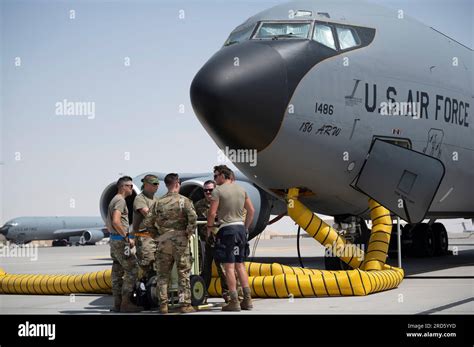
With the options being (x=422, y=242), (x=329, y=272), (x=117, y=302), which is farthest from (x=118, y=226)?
(x=422, y=242)

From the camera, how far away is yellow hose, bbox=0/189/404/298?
11.1 m

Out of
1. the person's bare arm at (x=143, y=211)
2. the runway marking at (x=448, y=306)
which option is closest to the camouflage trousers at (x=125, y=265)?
the person's bare arm at (x=143, y=211)

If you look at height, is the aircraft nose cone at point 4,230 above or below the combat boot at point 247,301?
below

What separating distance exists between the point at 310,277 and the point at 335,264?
Result: 84.4 inches

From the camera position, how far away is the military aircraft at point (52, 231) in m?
61.4

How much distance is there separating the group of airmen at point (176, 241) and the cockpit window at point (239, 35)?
3.28 m

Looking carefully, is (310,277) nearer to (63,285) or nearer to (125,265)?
(125,265)

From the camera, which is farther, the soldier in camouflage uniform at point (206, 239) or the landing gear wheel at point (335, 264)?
the landing gear wheel at point (335, 264)

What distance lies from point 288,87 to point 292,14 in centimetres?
180

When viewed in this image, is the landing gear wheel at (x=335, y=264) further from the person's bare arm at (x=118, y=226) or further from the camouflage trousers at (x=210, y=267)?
the person's bare arm at (x=118, y=226)
